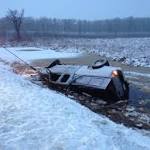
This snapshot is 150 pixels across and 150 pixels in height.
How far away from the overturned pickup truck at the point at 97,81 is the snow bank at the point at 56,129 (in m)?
3.94

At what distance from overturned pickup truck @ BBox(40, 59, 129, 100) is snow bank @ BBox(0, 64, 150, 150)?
155 inches

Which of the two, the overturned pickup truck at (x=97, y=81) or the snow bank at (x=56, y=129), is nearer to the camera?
the snow bank at (x=56, y=129)

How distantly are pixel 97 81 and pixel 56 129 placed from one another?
8152 millimetres

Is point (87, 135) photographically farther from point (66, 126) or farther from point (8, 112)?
point (8, 112)

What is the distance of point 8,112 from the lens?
1260cm

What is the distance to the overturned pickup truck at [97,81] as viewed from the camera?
1836 cm

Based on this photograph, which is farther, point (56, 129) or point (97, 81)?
point (97, 81)

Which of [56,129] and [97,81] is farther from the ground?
[56,129]

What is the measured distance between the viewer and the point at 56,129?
35.9ft

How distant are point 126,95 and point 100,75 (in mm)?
1708

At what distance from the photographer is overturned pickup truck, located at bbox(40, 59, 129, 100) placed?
18.4 metres

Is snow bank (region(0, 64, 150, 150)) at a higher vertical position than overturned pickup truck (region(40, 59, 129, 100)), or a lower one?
higher

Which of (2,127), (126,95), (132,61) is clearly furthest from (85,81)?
(132,61)

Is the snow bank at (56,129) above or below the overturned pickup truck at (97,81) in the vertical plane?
above
